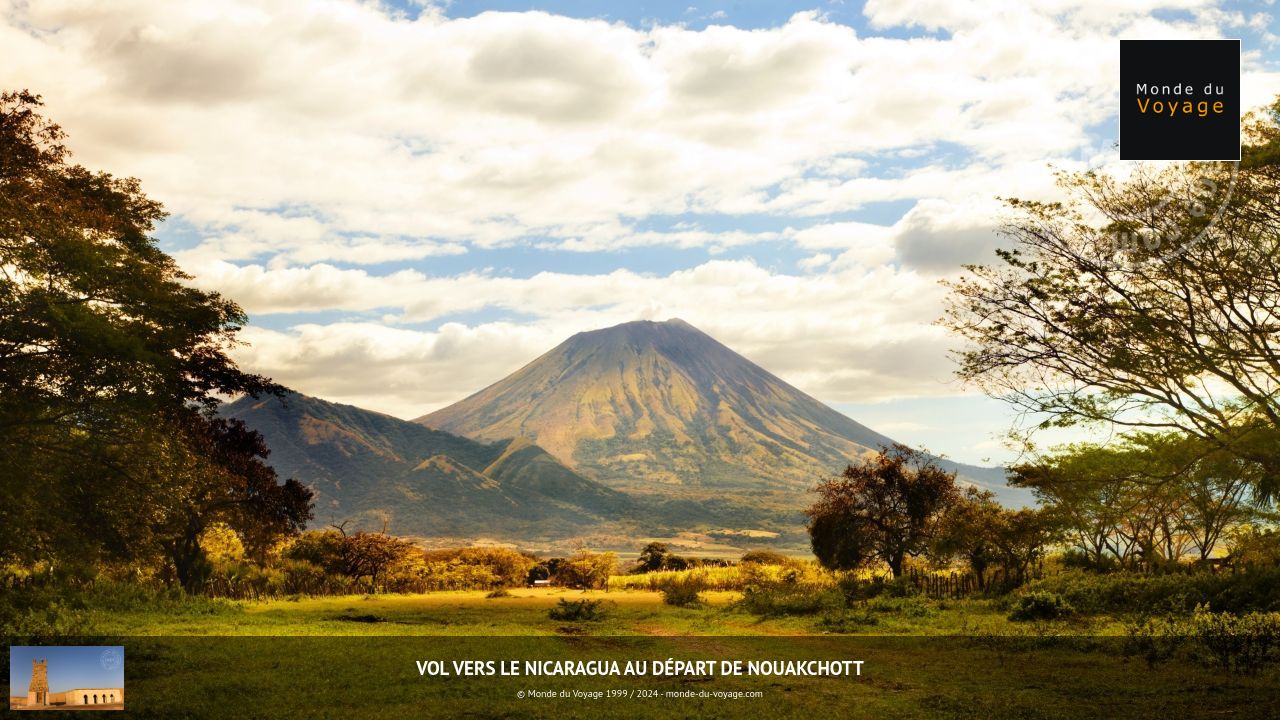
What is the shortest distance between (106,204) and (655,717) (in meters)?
21.5

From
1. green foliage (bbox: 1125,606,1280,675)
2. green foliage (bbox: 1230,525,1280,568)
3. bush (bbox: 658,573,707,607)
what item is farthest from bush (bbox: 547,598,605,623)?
green foliage (bbox: 1230,525,1280,568)

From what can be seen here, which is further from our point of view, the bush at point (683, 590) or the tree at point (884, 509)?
the tree at point (884, 509)

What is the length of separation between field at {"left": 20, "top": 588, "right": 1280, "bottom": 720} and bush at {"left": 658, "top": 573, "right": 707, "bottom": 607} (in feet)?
21.4

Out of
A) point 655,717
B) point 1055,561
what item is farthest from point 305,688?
point 1055,561

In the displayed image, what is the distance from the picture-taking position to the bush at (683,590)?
29.5 metres

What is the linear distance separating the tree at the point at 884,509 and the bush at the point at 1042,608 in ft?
33.3

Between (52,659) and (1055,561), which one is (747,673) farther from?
(1055,561)

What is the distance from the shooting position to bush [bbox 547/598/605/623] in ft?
77.2

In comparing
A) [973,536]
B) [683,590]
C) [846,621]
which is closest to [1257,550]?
[973,536]

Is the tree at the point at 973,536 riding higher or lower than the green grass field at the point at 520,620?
higher

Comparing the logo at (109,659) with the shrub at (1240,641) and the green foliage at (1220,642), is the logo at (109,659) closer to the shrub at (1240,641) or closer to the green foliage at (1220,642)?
the green foliage at (1220,642)

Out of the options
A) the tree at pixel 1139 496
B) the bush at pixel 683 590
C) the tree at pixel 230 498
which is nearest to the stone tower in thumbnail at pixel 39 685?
the tree at pixel 230 498

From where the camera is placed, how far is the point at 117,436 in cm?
1977

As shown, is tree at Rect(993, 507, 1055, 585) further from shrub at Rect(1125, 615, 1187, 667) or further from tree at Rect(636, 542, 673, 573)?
tree at Rect(636, 542, 673, 573)
